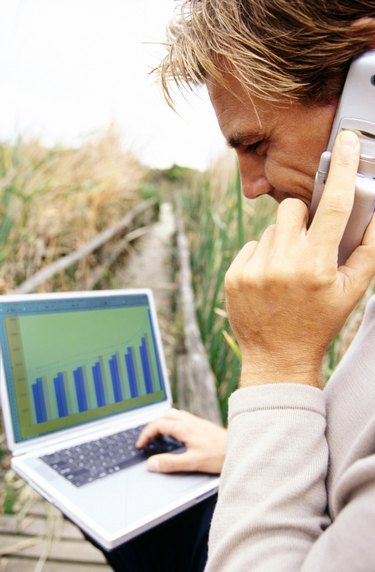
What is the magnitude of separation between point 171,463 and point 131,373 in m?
0.31

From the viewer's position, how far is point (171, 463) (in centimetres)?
114

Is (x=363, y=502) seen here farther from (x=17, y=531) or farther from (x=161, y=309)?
(x=161, y=309)

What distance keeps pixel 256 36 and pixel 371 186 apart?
0.31 metres

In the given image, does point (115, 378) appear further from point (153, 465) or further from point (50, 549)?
point (50, 549)

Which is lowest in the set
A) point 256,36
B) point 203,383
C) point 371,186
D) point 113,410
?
point 203,383

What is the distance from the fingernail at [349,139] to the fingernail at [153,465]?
74 cm

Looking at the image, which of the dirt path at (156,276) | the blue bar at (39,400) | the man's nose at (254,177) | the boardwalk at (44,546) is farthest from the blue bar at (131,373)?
the dirt path at (156,276)

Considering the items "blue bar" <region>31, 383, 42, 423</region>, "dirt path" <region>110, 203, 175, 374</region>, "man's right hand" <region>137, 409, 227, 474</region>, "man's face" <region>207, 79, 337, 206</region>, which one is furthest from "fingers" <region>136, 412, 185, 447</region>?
"dirt path" <region>110, 203, 175, 374</region>

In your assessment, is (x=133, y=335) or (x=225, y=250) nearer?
(x=133, y=335)

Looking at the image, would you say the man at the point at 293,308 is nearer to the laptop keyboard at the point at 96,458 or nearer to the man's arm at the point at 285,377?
the man's arm at the point at 285,377

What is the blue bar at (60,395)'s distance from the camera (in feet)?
4.00

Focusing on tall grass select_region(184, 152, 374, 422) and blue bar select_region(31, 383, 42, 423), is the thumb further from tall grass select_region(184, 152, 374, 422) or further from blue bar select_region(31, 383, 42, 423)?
tall grass select_region(184, 152, 374, 422)

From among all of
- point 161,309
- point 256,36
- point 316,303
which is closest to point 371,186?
point 316,303

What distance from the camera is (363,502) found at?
22.5 inches
